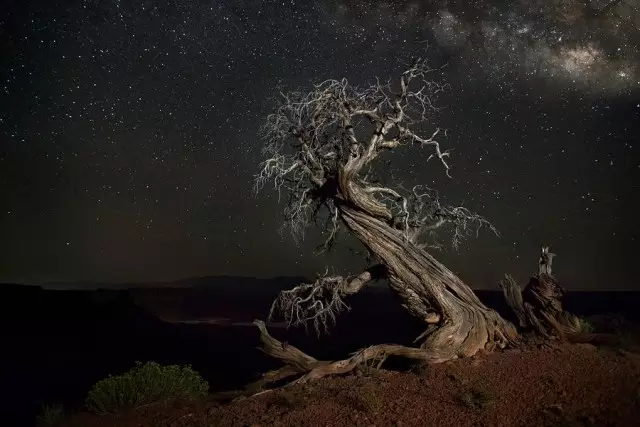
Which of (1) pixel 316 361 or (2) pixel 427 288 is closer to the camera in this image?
(1) pixel 316 361

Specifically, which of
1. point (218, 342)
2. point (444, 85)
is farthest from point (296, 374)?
point (218, 342)

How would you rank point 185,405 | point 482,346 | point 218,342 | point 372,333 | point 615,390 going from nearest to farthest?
point 615,390, point 185,405, point 482,346, point 218,342, point 372,333

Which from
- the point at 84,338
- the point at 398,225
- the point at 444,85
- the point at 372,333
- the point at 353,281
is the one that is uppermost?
the point at 444,85

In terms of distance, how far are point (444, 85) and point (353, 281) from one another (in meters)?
4.83

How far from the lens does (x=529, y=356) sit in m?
9.61

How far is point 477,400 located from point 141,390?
6.50m

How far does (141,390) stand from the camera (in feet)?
32.6

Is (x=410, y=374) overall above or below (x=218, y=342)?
above


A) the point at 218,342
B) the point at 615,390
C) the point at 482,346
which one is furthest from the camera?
the point at 218,342

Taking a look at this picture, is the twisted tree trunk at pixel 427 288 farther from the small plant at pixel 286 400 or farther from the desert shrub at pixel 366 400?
the small plant at pixel 286 400

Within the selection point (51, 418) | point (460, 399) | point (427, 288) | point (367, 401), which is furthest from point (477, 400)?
point (51, 418)

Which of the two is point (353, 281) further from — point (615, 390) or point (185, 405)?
point (615, 390)

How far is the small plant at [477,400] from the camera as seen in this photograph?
24.5 feet

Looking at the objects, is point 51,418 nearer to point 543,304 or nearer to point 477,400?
point 477,400
